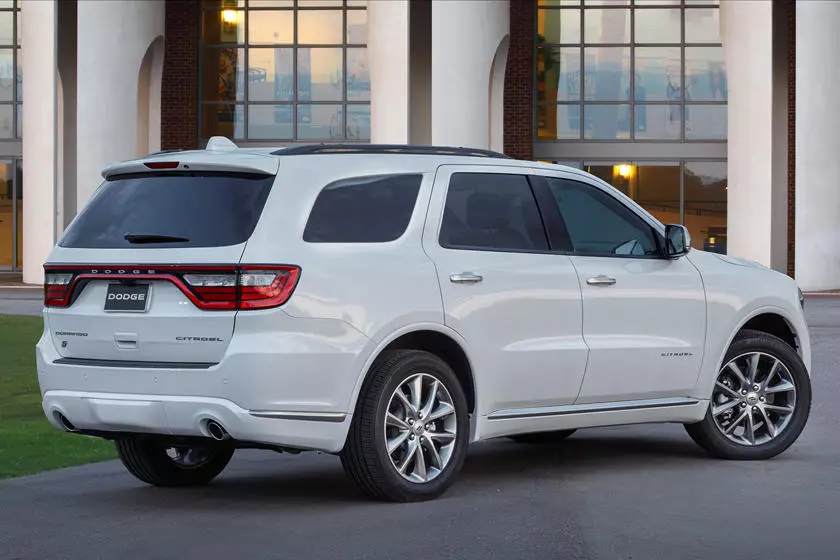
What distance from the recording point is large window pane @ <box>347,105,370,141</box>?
42.9 metres

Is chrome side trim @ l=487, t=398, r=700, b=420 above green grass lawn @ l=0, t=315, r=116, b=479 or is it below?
above

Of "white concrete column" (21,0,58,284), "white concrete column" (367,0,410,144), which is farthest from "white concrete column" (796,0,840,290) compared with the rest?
"white concrete column" (21,0,58,284)

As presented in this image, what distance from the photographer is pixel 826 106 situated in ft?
112

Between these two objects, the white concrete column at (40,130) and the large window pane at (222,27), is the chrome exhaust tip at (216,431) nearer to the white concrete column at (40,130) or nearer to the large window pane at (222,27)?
the white concrete column at (40,130)

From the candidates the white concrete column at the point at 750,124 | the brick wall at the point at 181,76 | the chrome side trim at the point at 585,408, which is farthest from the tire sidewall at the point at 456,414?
the brick wall at the point at 181,76

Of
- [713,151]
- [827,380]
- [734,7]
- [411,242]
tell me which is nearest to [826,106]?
[734,7]

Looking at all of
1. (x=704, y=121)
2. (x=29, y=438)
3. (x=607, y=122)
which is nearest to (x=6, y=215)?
(x=607, y=122)

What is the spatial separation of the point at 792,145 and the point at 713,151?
2107 millimetres

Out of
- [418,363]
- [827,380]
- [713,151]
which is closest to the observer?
[418,363]

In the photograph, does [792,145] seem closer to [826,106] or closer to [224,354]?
[826,106]

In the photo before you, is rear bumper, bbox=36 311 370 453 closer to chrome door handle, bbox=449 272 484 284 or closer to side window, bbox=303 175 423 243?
side window, bbox=303 175 423 243

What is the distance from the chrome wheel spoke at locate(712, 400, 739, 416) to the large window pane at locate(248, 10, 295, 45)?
34.2 meters

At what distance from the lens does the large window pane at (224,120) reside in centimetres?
4306

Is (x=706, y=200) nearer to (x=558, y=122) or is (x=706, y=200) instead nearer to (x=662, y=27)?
(x=558, y=122)
